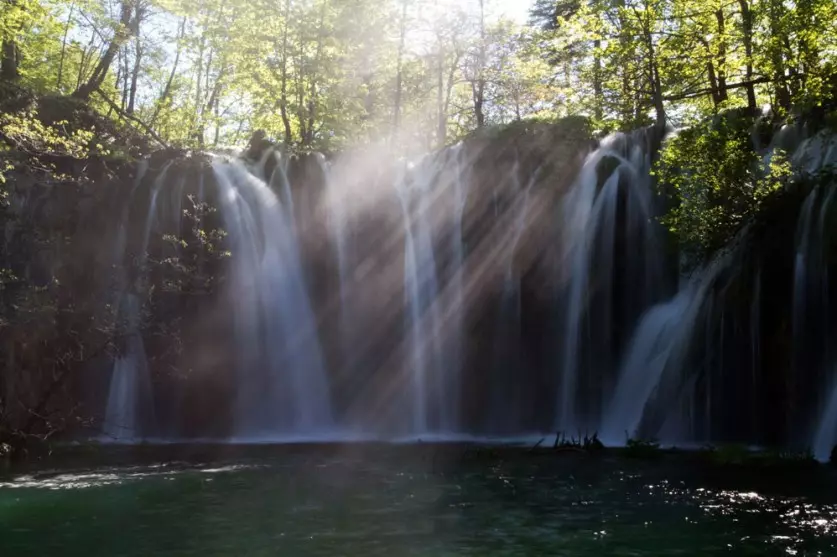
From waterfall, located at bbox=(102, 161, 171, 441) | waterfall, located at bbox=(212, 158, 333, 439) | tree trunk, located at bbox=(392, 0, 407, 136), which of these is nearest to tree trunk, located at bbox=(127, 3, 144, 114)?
waterfall, located at bbox=(212, 158, 333, 439)

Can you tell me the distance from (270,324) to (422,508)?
37.3 ft

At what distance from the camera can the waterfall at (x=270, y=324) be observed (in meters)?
19.9

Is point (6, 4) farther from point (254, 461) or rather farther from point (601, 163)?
point (601, 163)

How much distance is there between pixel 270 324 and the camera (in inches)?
799

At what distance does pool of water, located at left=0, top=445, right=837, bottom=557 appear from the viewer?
26.0 ft

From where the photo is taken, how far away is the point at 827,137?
52.4 feet

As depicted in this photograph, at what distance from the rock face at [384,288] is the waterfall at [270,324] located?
0.05 meters

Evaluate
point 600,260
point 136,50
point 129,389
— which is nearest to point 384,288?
point 600,260

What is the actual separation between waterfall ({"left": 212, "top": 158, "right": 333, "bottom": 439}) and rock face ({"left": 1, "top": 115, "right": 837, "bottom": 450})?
5cm

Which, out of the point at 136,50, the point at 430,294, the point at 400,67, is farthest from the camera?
the point at 400,67

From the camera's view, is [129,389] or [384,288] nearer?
[129,389]

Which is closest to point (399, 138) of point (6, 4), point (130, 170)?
point (130, 170)

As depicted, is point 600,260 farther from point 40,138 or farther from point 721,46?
point 40,138

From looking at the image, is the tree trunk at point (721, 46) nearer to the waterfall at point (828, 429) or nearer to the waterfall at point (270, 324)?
the waterfall at point (828, 429)
